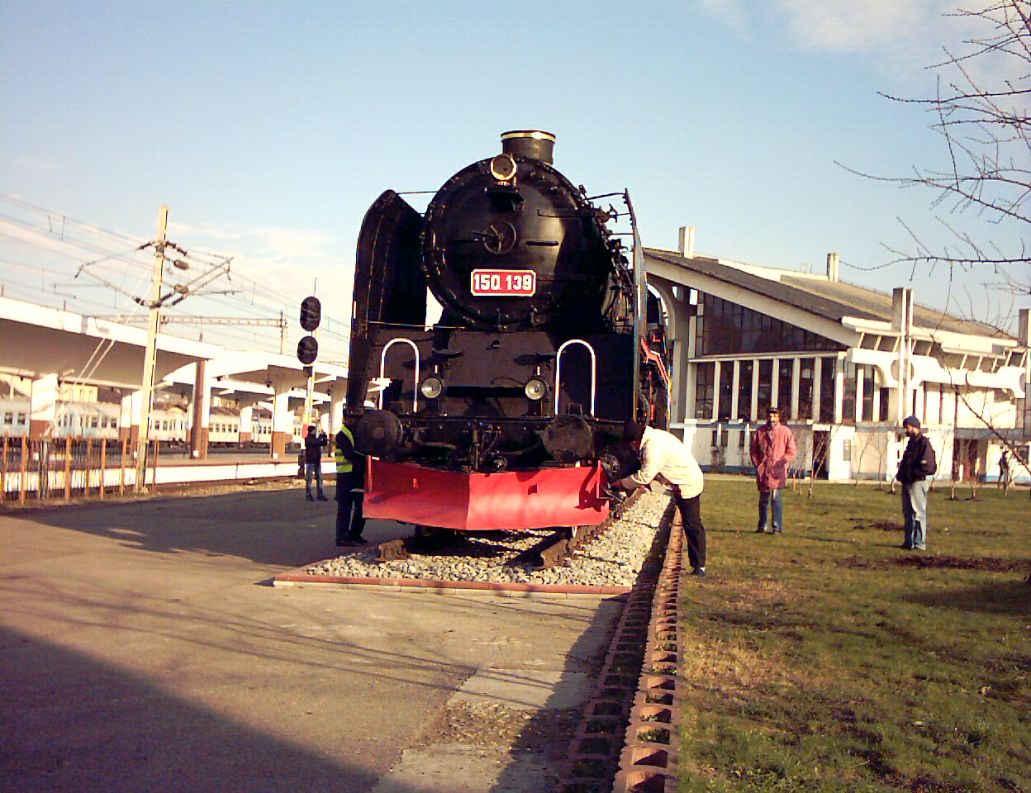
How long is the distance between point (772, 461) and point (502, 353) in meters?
6.16

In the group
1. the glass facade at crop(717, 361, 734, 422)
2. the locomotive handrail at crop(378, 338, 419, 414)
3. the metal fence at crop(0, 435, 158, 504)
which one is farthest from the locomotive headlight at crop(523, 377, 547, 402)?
the glass facade at crop(717, 361, 734, 422)

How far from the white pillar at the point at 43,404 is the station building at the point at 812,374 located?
27.3 metres

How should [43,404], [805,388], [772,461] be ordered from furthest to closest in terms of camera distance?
[805,388] < [43,404] < [772,461]

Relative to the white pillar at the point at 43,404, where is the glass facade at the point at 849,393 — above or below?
above

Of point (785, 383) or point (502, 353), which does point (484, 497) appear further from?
point (785, 383)

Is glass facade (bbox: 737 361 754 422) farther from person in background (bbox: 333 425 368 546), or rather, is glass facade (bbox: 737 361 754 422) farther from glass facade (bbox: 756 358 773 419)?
person in background (bbox: 333 425 368 546)

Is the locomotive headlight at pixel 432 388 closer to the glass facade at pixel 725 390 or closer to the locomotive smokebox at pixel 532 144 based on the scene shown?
the locomotive smokebox at pixel 532 144

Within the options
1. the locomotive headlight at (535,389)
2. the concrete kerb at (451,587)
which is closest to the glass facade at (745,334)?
the locomotive headlight at (535,389)

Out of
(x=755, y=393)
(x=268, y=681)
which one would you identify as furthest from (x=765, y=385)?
(x=268, y=681)

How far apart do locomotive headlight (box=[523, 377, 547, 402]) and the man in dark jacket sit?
5.82 meters

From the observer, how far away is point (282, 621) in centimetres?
746

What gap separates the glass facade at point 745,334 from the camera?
48.2m

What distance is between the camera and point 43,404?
40.6 metres

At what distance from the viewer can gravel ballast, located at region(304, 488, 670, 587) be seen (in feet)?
31.3
